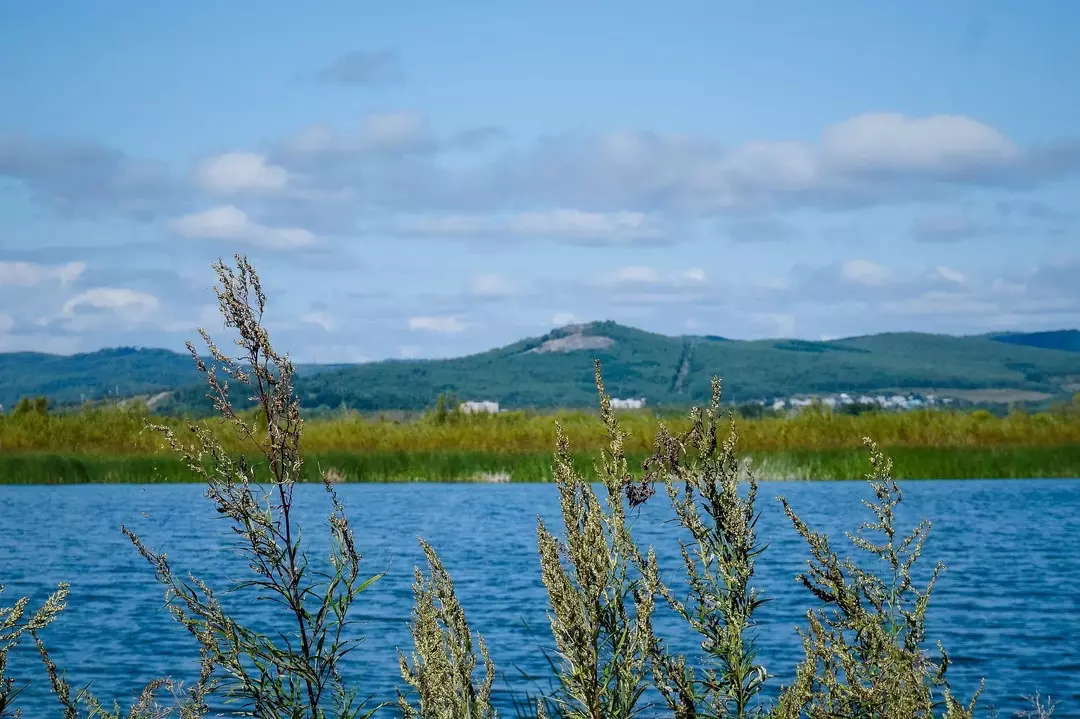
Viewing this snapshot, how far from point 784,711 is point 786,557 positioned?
72.1 feet

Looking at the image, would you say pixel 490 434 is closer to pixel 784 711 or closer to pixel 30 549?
pixel 30 549

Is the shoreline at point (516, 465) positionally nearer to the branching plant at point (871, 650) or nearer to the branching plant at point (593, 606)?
the branching plant at point (871, 650)

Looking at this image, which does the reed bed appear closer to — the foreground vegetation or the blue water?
the blue water

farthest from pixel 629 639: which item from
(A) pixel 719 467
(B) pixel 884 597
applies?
(B) pixel 884 597

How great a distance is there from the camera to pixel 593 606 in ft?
14.6

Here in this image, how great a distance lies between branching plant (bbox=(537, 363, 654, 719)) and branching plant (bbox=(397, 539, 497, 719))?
0.48 metres

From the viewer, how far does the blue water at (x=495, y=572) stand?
15938 mm

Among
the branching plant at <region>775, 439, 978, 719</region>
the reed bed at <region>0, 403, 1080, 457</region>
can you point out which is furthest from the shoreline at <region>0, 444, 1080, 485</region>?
the branching plant at <region>775, 439, 978, 719</region>

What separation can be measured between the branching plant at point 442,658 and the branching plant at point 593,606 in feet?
1.57

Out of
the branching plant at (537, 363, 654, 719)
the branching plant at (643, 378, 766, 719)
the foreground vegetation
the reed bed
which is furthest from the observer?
the reed bed

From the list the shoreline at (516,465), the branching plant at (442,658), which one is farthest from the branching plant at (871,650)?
the shoreline at (516,465)

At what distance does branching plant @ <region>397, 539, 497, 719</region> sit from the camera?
5.15 metres

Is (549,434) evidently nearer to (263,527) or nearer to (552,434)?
(552,434)

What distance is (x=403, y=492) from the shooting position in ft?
156
